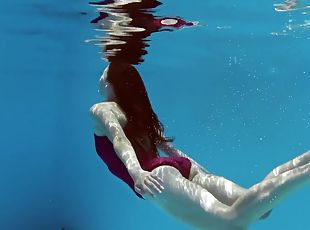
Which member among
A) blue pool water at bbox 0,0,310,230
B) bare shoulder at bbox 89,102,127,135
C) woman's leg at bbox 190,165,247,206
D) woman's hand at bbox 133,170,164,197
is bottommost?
blue pool water at bbox 0,0,310,230

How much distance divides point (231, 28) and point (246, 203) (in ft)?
37.8

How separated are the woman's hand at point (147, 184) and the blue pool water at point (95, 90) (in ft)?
21.5

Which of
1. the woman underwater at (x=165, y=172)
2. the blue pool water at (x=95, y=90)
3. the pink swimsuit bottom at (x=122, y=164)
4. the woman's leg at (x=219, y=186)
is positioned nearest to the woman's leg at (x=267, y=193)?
the woman underwater at (x=165, y=172)

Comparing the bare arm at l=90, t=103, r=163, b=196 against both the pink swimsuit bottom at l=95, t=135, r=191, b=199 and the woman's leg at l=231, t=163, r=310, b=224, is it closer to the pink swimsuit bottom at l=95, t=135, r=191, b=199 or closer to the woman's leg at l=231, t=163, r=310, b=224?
the pink swimsuit bottom at l=95, t=135, r=191, b=199

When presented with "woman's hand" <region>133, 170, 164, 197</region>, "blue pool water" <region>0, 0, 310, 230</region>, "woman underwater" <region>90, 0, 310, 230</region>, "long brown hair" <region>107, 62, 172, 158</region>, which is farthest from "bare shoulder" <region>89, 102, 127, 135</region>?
"blue pool water" <region>0, 0, 310, 230</region>

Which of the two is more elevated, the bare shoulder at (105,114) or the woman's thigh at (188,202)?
the bare shoulder at (105,114)

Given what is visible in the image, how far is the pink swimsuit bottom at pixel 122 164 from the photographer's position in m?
7.02

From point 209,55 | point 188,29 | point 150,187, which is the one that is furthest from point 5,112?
point 150,187

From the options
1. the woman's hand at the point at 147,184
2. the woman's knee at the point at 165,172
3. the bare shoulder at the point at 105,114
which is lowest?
the woman's knee at the point at 165,172

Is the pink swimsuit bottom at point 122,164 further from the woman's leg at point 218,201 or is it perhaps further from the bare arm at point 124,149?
the woman's leg at point 218,201

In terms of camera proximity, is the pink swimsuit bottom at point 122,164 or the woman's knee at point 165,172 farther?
the pink swimsuit bottom at point 122,164

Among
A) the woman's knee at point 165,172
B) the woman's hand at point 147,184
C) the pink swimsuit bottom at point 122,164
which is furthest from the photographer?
the pink swimsuit bottom at point 122,164

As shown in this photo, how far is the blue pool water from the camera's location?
50.8 feet

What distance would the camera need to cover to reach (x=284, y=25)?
16.0 meters
